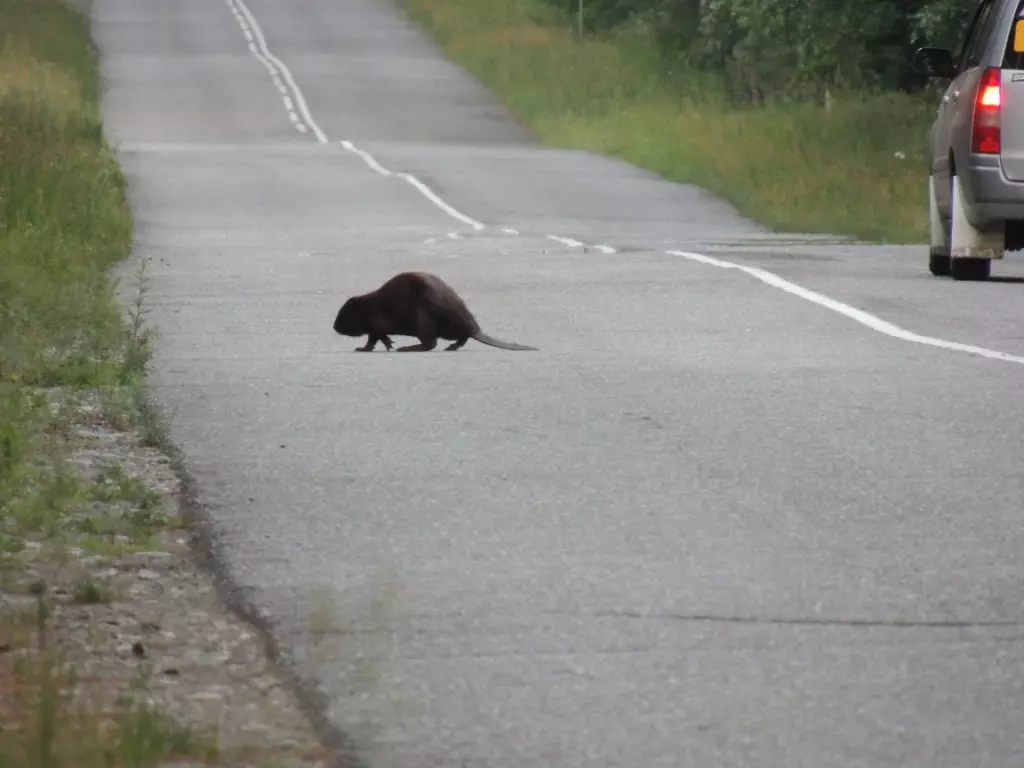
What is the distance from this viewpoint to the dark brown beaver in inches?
517

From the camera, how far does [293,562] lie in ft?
23.2

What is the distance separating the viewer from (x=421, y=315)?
13.1m

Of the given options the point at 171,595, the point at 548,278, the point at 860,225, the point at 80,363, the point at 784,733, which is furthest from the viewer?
the point at 860,225

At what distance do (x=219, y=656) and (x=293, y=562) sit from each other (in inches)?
42.6

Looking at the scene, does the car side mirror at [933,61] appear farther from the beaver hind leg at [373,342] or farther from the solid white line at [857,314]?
the beaver hind leg at [373,342]

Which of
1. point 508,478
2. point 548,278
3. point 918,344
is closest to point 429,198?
point 548,278

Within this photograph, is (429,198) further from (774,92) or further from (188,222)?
(774,92)

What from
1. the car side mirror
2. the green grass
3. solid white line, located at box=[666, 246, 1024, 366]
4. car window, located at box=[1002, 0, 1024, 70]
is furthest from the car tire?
the green grass

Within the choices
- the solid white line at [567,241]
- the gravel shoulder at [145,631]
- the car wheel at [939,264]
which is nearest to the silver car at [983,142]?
the car wheel at [939,264]

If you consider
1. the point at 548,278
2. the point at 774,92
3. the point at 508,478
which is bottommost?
the point at 774,92

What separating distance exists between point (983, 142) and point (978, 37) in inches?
41.3

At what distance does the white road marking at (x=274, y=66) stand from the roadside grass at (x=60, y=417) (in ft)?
74.8

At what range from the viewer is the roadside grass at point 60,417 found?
495 cm

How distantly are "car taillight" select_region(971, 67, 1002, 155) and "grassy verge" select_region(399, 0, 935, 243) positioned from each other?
10.2 m
